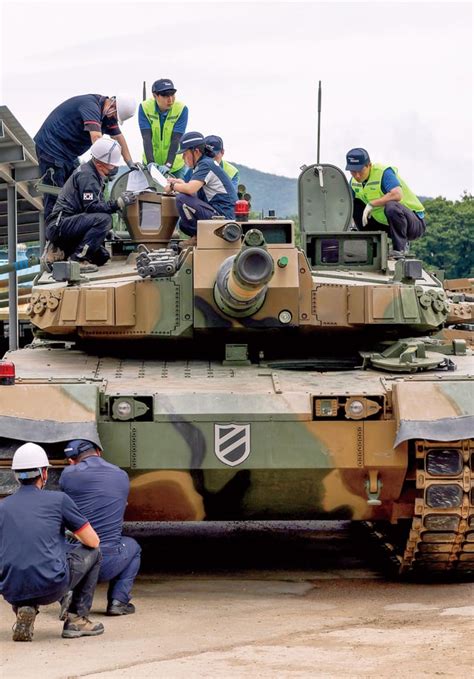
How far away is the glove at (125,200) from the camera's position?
621 inches

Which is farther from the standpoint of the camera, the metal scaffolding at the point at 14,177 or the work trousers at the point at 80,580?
the metal scaffolding at the point at 14,177

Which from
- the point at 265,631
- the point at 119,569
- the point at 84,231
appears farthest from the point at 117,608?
the point at 84,231

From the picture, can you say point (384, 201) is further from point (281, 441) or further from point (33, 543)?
point (33, 543)

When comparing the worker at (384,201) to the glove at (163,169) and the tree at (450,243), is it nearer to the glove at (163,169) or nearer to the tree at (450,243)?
the glove at (163,169)

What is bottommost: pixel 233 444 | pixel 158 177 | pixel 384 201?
pixel 233 444

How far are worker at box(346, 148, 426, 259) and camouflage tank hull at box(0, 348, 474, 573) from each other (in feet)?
15.4

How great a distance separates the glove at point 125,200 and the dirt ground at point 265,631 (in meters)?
4.01

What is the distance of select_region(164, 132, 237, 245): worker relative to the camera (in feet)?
51.9

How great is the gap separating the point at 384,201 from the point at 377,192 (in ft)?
1.32

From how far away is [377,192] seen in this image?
17.8m

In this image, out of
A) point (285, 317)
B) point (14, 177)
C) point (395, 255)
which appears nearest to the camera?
point (285, 317)

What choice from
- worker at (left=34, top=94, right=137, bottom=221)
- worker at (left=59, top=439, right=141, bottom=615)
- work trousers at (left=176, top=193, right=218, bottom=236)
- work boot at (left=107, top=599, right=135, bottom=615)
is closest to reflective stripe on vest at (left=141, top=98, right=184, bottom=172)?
worker at (left=34, top=94, right=137, bottom=221)

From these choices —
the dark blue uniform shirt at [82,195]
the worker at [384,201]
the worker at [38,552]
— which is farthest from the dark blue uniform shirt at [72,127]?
the worker at [38,552]

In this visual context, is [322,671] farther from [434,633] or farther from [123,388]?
[123,388]
